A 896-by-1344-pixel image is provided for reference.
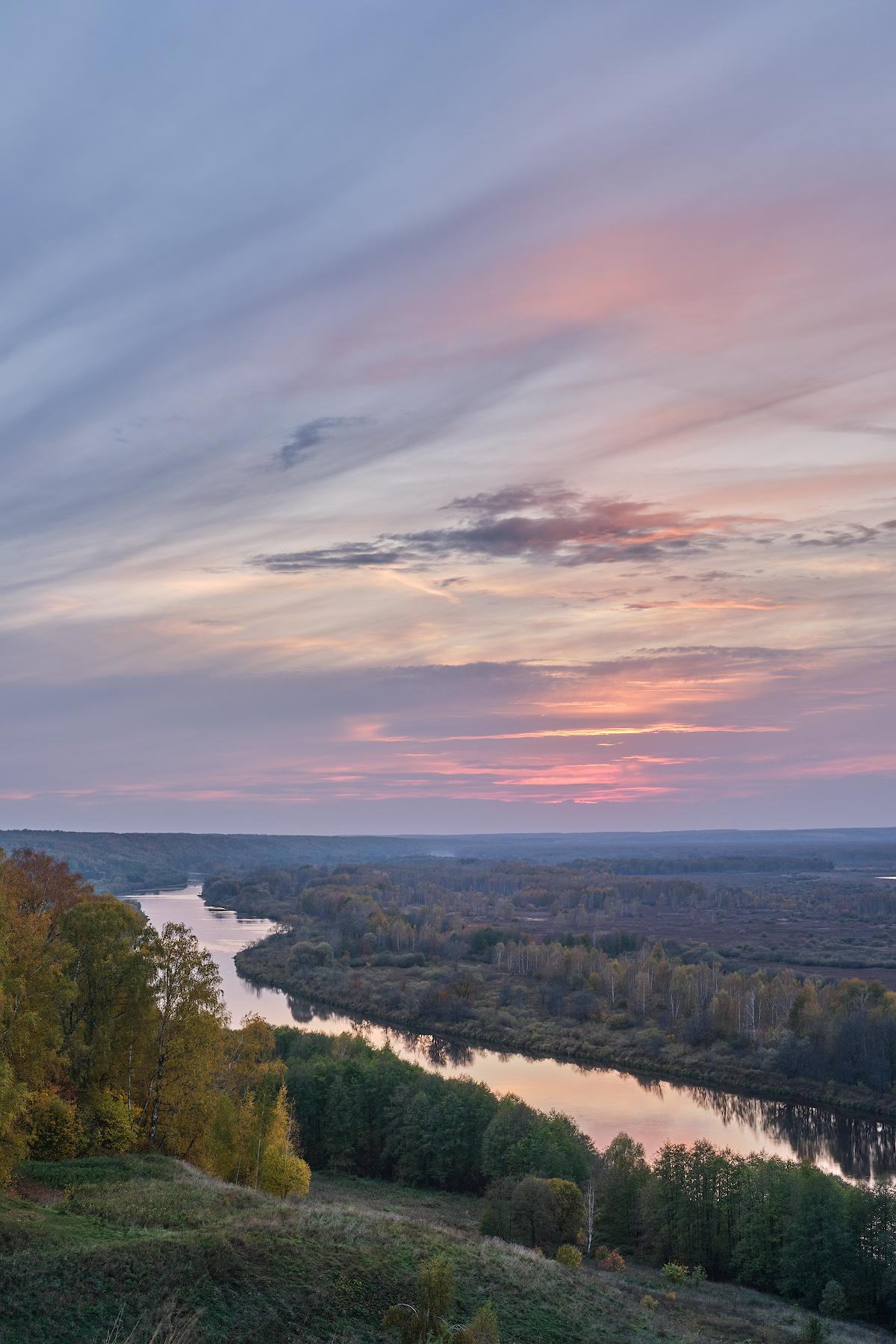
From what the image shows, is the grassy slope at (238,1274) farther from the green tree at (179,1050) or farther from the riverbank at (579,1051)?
the riverbank at (579,1051)

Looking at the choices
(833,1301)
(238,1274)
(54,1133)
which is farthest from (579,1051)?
(238,1274)

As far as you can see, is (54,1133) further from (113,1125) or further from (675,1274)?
(675,1274)

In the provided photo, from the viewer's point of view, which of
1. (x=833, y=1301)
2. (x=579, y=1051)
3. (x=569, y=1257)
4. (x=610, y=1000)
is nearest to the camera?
(x=569, y=1257)

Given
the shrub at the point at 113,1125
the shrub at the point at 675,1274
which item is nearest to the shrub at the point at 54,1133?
the shrub at the point at 113,1125

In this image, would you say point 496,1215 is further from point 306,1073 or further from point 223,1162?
point 306,1073

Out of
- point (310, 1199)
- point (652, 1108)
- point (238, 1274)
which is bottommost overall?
point (652, 1108)

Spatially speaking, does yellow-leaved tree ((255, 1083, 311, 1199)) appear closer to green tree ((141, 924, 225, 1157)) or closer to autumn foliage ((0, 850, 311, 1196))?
autumn foliage ((0, 850, 311, 1196))

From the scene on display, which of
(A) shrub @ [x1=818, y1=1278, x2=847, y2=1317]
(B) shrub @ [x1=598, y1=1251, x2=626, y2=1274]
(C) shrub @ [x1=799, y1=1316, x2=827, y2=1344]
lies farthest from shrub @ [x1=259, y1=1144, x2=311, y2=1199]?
(A) shrub @ [x1=818, y1=1278, x2=847, y2=1317]

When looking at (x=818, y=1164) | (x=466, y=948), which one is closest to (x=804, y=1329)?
(x=818, y=1164)
